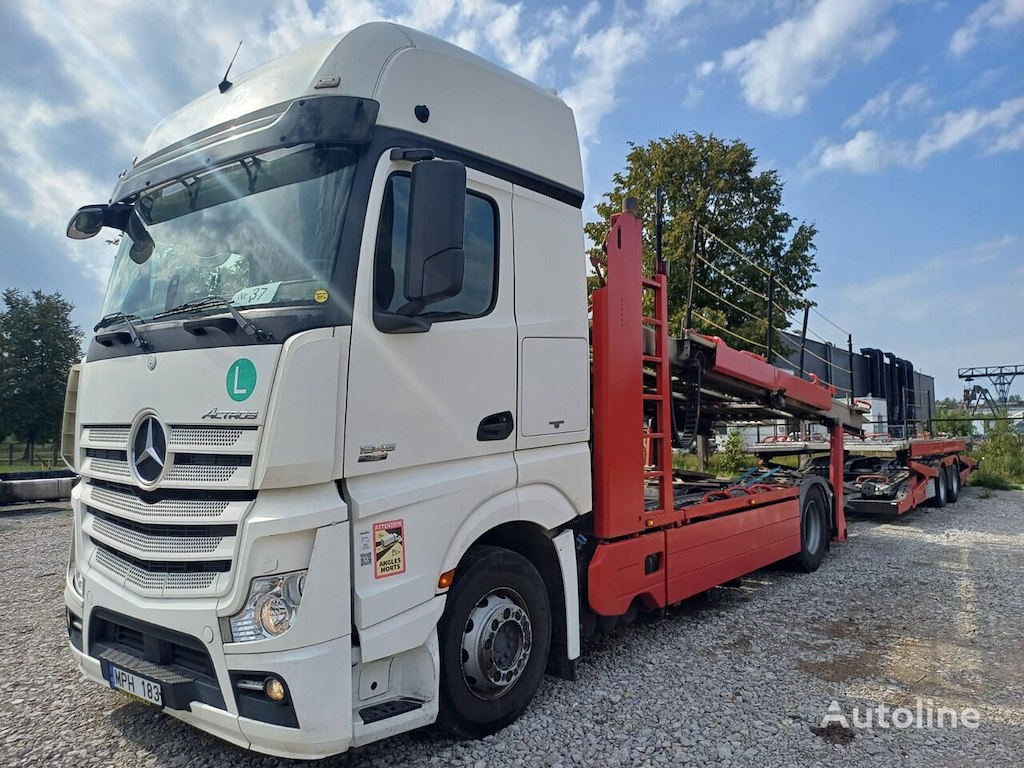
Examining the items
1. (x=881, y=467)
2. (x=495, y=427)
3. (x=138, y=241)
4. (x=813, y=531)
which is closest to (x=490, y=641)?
(x=495, y=427)

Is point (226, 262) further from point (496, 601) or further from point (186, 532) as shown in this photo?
point (496, 601)

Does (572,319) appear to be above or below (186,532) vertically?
above

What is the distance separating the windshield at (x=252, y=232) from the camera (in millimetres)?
3107

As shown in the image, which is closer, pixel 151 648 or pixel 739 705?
pixel 151 648

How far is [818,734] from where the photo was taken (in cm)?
376

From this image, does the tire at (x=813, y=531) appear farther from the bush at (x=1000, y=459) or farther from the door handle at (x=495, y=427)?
the bush at (x=1000, y=459)

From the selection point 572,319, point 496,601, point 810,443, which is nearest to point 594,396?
point 572,319

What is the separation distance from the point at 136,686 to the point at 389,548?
1270 mm

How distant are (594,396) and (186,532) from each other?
2.61 metres

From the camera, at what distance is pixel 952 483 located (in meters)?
14.0

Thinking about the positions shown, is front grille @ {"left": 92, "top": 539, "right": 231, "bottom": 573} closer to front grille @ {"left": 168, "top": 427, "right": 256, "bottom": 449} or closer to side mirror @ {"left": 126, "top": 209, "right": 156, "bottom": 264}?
front grille @ {"left": 168, "top": 427, "right": 256, "bottom": 449}

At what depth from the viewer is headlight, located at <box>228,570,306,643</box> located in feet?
9.14

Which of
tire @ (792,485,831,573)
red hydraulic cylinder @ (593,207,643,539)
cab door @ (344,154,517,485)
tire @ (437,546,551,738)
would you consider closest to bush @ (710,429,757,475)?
tire @ (792,485,831,573)

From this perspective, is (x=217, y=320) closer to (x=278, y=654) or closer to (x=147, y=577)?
(x=147, y=577)
